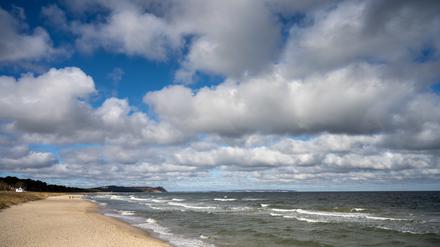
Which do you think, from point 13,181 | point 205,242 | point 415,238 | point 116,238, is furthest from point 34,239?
point 13,181

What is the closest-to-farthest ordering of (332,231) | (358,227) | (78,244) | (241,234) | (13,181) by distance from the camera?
(78,244) → (241,234) → (332,231) → (358,227) → (13,181)

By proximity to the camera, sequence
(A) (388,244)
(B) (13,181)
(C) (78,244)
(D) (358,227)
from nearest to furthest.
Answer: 1. (C) (78,244)
2. (A) (388,244)
3. (D) (358,227)
4. (B) (13,181)

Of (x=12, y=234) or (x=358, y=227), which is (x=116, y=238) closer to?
(x=12, y=234)

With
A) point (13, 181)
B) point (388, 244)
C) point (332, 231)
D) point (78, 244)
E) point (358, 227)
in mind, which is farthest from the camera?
point (13, 181)

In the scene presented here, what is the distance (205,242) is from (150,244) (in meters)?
4.01

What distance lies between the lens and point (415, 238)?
78.9 ft

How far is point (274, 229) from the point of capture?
29.2 meters

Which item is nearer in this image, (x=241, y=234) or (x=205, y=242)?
(x=205, y=242)

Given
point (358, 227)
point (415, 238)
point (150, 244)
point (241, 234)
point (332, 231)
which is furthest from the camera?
A: point (358, 227)

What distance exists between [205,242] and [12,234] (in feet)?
36.8

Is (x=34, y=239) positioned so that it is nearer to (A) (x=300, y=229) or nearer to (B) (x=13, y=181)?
(A) (x=300, y=229)

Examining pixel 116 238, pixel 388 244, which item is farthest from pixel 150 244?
pixel 388 244

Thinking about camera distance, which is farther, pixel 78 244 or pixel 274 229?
pixel 274 229

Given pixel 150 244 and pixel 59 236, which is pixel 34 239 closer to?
pixel 59 236
